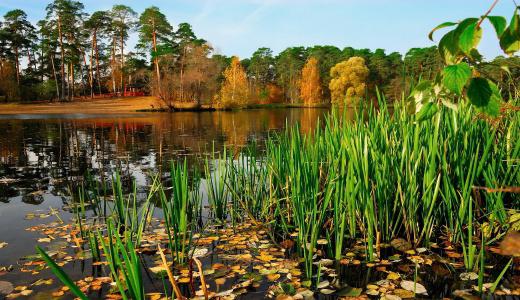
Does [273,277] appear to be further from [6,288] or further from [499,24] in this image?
[499,24]

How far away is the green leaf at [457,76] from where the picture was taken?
1.01 meters

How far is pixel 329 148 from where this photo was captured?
143 inches

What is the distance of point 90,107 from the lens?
41.9 meters

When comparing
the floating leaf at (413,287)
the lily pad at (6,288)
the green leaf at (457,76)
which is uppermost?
the green leaf at (457,76)

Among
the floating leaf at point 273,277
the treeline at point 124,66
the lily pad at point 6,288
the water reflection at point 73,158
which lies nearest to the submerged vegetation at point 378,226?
the floating leaf at point 273,277

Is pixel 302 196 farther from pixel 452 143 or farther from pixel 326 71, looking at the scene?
pixel 326 71

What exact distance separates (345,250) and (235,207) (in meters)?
1.42

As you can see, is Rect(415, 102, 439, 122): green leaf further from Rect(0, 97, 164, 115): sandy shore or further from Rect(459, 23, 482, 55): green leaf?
Rect(0, 97, 164, 115): sandy shore

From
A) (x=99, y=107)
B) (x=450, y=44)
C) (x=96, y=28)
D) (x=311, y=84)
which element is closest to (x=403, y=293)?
(x=450, y=44)

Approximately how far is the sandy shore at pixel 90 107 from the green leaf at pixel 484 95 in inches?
1482

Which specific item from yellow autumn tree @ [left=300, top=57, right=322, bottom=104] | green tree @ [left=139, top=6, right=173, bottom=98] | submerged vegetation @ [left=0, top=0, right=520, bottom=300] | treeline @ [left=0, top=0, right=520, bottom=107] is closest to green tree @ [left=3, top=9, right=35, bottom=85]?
treeline @ [left=0, top=0, right=520, bottom=107]

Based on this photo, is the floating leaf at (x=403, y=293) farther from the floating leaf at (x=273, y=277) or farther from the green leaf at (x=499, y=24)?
the green leaf at (x=499, y=24)

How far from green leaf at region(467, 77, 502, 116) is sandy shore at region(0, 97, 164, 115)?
37.7 meters

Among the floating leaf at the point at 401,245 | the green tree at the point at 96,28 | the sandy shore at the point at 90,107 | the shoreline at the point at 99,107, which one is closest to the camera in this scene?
the floating leaf at the point at 401,245
